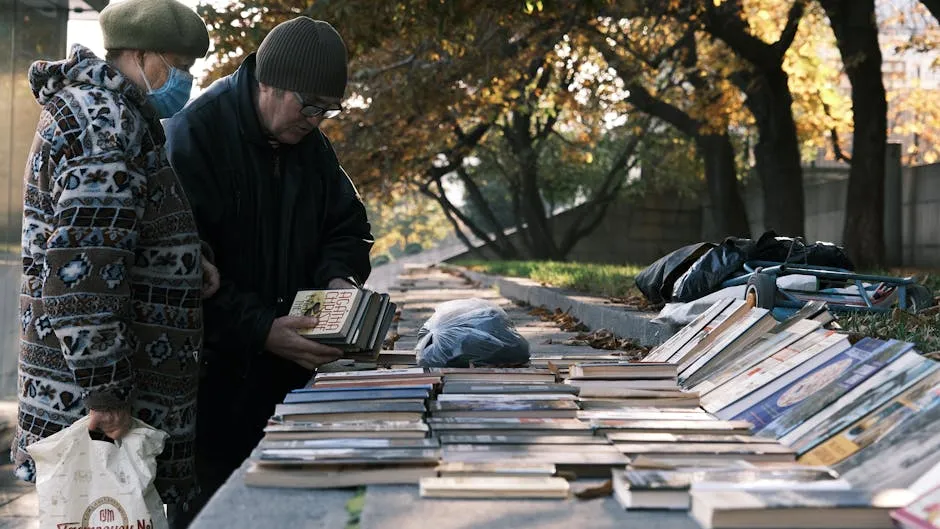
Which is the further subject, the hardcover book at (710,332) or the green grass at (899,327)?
Answer: the green grass at (899,327)

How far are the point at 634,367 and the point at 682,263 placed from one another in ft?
11.6

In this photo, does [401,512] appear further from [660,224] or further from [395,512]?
[660,224]

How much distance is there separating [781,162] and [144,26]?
550 inches

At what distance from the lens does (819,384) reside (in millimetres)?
3418

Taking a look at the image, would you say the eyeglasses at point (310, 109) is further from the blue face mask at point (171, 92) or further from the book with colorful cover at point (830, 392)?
the book with colorful cover at point (830, 392)

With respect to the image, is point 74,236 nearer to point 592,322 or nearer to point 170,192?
point 170,192

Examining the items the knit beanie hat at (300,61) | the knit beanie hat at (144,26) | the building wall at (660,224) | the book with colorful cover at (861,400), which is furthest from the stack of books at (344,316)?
the building wall at (660,224)

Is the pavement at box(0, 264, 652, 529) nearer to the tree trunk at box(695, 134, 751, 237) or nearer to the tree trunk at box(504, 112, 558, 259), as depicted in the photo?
the tree trunk at box(695, 134, 751, 237)

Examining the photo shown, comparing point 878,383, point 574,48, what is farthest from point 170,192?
point 574,48

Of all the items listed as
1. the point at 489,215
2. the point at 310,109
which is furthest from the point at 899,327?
the point at 489,215

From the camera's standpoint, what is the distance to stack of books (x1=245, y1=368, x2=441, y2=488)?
2.64 metres

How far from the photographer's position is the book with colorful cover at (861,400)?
3.03m

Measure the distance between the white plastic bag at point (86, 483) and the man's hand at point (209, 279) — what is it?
773 mm

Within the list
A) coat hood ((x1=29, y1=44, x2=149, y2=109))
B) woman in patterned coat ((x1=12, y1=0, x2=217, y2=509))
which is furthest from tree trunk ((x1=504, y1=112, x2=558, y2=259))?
coat hood ((x1=29, y1=44, x2=149, y2=109))
